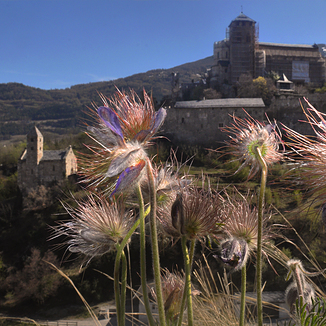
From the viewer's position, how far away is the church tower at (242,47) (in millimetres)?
43500

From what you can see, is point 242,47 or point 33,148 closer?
point 33,148

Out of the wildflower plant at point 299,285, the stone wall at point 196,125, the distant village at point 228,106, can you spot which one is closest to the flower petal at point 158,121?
the wildflower plant at point 299,285

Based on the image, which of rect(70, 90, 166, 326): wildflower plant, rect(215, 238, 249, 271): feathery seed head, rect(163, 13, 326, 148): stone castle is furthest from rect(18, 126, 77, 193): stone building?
rect(215, 238, 249, 271): feathery seed head

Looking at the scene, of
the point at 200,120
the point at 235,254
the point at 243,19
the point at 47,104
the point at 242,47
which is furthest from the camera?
the point at 47,104

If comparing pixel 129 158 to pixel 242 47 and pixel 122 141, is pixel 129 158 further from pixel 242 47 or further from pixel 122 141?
pixel 242 47

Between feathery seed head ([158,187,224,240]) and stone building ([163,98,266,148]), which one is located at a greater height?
stone building ([163,98,266,148])

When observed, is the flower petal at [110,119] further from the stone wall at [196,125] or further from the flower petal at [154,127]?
the stone wall at [196,125]

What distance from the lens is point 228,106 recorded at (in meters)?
29.1

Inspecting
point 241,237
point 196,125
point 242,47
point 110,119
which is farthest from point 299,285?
point 242,47

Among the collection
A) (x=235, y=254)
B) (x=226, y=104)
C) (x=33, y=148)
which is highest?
(x=226, y=104)

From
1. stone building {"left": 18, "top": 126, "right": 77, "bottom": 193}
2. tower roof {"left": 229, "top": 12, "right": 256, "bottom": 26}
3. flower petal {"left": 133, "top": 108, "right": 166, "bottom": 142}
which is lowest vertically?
stone building {"left": 18, "top": 126, "right": 77, "bottom": 193}

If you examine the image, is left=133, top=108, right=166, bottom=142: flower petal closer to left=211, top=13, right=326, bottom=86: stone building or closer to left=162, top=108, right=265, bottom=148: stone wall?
left=162, top=108, right=265, bottom=148: stone wall

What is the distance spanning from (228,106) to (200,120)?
10.6 ft

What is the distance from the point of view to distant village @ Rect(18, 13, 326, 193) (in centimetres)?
2677
